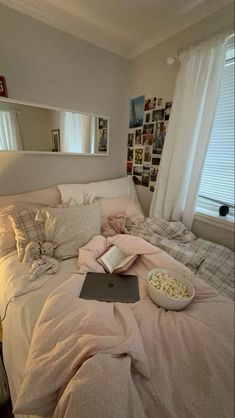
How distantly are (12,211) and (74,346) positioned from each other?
92cm

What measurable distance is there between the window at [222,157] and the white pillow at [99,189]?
2.03ft

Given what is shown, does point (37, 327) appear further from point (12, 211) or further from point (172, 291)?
point (12, 211)

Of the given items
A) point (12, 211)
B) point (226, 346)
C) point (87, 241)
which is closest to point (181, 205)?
point (87, 241)

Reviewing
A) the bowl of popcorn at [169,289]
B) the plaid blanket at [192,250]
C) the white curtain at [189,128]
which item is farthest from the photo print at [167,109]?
the bowl of popcorn at [169,289]

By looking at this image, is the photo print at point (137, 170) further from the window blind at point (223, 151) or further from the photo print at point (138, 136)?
the window blind at point (223, 151)

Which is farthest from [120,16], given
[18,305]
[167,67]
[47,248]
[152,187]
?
[18,305]

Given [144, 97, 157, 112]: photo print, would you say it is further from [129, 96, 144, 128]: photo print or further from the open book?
the open book

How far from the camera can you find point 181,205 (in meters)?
1.53

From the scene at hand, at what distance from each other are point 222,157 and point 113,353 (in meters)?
1.44

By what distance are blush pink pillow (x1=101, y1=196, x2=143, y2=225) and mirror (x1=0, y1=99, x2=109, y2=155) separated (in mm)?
533

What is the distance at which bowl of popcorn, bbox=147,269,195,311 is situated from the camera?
727mm

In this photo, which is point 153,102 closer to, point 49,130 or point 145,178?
point 145,178

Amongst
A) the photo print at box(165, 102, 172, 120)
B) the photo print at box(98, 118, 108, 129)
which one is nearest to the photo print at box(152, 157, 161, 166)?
the photo print at box(165, 102, 172, 120)

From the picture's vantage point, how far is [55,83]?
148 cm
